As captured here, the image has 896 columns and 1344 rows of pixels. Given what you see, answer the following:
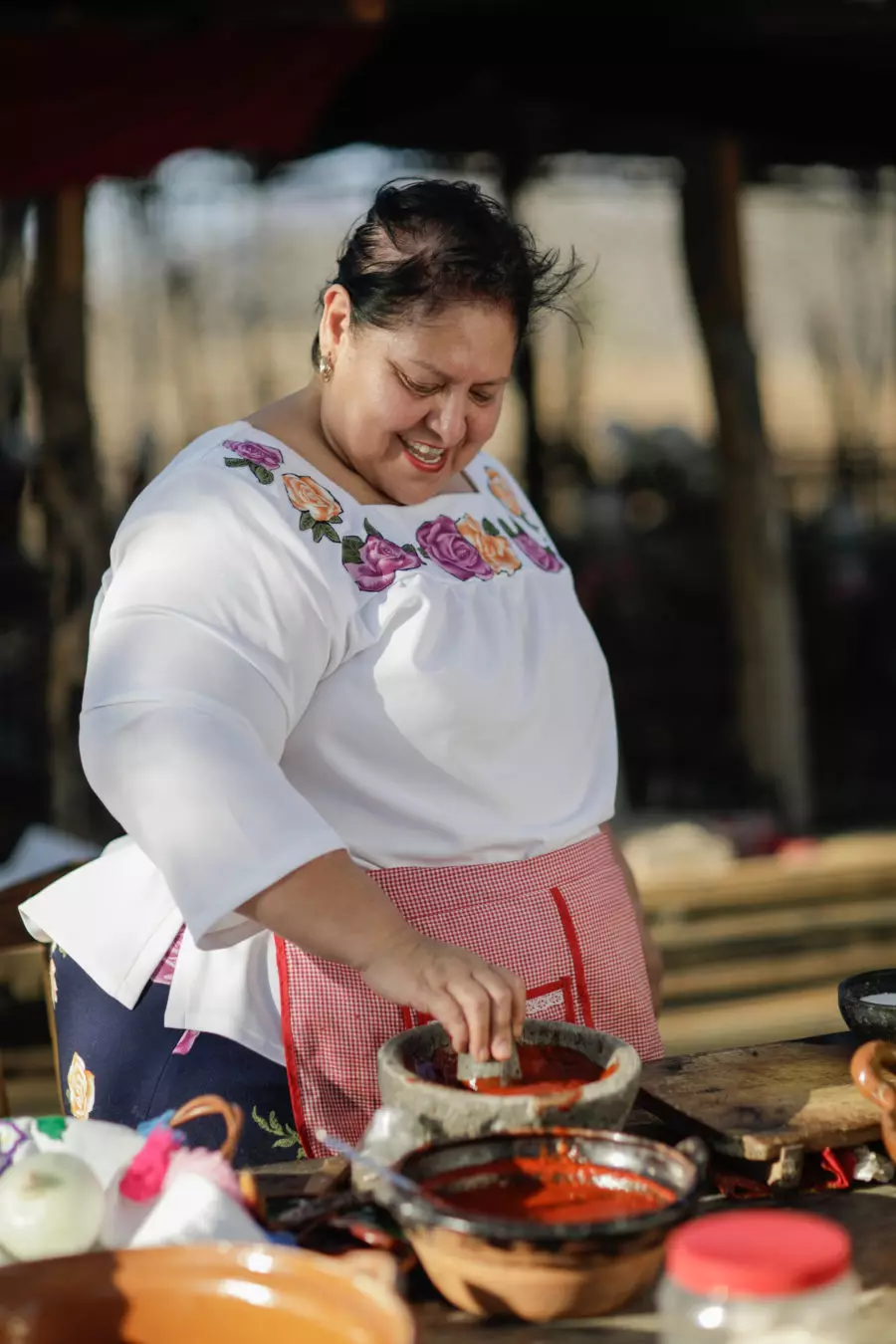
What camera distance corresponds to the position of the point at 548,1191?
4.39 ft

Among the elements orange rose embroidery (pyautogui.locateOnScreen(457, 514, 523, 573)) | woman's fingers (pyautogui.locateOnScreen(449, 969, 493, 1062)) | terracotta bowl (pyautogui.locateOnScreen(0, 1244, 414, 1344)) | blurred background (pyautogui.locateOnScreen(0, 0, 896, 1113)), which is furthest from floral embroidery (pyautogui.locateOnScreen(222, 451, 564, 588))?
terracotta bowl (pyautogui.locateOnScreen(0, 1244, 414, 1344))

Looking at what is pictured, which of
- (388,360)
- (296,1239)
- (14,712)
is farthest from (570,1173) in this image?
(14,712)

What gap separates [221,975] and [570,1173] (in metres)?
0.59

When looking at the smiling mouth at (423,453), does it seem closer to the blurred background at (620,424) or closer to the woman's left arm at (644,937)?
the blurred background at (620,424)

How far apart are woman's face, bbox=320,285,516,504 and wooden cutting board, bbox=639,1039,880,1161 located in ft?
2.46

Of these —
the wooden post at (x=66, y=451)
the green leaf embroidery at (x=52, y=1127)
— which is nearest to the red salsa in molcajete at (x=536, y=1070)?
the green leaf embroidery at (x=52, y=1127)

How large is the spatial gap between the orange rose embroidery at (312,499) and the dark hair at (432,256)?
199mm

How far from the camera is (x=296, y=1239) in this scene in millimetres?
1368

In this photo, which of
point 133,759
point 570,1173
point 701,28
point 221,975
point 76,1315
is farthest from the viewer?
point 701,28

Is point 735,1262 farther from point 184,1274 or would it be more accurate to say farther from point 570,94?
point 570,94

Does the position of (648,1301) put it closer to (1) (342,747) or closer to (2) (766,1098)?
(2) (766,1098)

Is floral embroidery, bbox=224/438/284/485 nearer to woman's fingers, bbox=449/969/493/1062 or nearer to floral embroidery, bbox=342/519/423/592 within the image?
floral embroidery, bbox=342/519/423/592

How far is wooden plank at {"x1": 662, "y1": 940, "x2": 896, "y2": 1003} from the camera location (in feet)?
15.3

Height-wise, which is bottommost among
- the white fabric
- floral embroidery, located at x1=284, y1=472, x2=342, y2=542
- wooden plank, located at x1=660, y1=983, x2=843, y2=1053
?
wooden plank, located at x1=660, y1=983, x2=843, y2=1053
